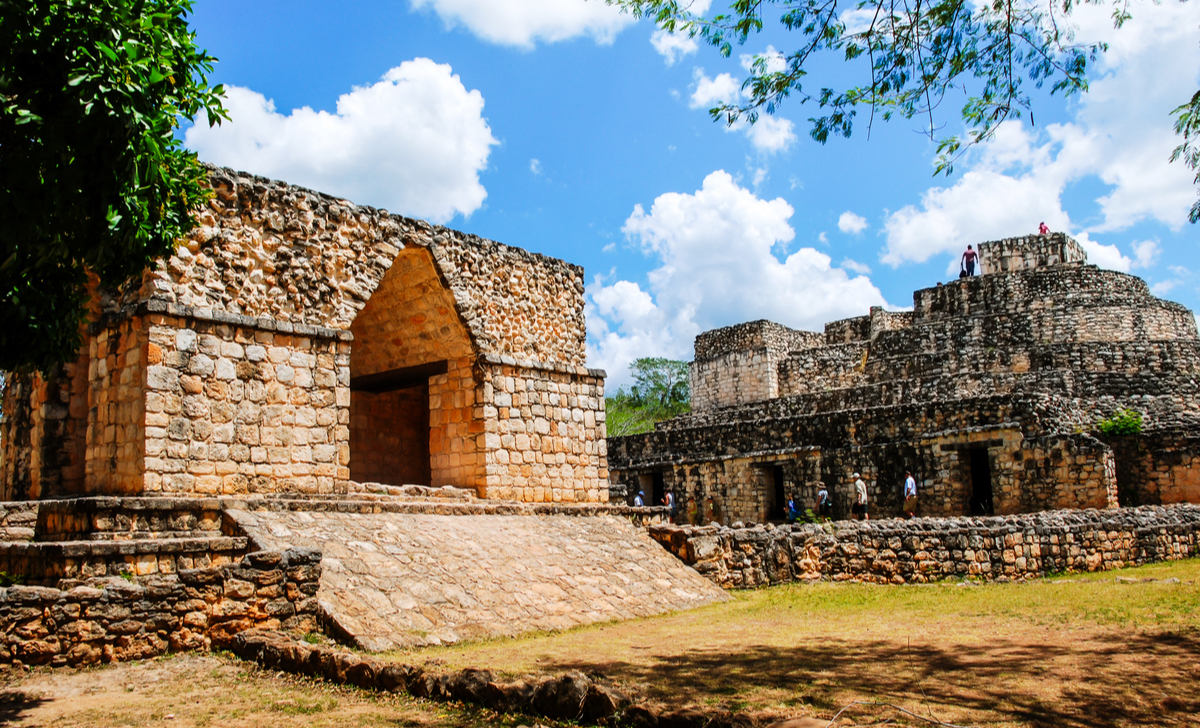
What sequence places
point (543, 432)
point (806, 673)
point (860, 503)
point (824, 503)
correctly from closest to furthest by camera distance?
point (806, 673), point (543, 432), point (860, 503), point (824, 503)

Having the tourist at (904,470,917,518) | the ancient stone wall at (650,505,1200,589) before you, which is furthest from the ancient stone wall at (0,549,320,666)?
the tourist at (904,470,917,518)

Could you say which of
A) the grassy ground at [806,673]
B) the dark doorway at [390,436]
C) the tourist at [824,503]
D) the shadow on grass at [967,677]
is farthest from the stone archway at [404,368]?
the tourist at [824,503]

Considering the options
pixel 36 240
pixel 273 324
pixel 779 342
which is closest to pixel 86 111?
pixel 36 240

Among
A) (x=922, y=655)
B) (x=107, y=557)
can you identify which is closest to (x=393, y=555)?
(x=107, y=557)

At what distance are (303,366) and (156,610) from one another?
399 cm

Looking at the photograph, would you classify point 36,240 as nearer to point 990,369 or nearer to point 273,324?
point 273,324

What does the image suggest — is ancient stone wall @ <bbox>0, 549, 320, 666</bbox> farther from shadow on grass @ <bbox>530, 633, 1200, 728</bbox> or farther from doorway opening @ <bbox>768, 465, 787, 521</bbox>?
doorway opening @ <bbox>768, 465, 787, 521</bbox>

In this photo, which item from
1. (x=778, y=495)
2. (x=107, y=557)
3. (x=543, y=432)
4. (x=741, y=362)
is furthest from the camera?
(x=741, y=362)

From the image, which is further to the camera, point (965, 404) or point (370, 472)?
point (965, 404)

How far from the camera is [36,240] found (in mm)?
4281

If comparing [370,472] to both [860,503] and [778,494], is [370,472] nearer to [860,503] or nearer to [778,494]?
[860,503]

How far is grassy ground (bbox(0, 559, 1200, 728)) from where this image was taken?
4.08m

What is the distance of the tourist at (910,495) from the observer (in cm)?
1664

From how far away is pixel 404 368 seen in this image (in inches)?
485
